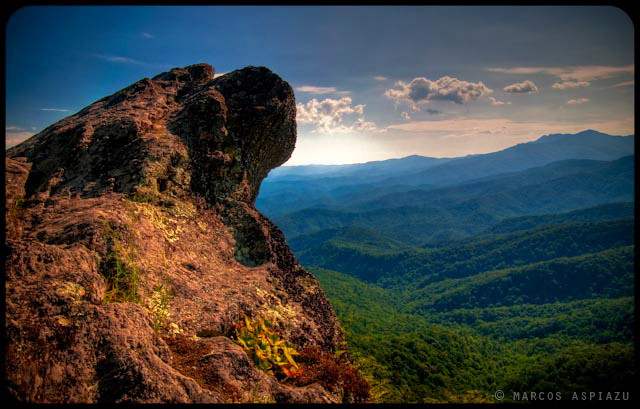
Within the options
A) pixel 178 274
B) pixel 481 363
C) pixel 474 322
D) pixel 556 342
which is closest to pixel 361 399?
pixel 178 274

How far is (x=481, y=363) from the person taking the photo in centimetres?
6028

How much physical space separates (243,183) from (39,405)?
6.06 metres

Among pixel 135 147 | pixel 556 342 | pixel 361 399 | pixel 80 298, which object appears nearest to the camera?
pixel 80 298

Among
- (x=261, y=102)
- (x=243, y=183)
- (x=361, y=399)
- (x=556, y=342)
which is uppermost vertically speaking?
(x=261, y=102)

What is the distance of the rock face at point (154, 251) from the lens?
3.17 m

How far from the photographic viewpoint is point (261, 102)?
899 cm

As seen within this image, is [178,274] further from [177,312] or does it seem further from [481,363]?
[481,363]

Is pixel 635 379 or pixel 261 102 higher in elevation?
pixel 261 102

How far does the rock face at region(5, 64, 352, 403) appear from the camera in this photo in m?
3.17

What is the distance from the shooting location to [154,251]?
5320 millimetres

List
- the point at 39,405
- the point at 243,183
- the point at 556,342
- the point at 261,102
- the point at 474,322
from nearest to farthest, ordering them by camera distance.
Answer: the point at 39,405 < the point at 243,183 < the point at 261,102 < the point at 556,342 < the point at 474,322

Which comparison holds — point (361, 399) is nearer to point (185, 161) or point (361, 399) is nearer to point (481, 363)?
point (185, 161)

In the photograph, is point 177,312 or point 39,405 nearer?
point 39,405

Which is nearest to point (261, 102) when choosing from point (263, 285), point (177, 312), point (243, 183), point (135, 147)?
point (243, 183)
